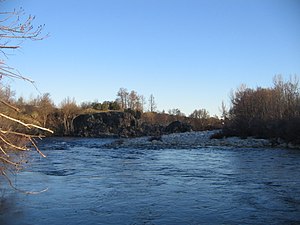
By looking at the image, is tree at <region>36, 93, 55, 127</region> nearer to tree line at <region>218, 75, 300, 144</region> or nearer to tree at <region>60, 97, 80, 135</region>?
tree at <region>60, 97, 80, 135</region>

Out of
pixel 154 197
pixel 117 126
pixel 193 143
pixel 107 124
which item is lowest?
pixel 154 197

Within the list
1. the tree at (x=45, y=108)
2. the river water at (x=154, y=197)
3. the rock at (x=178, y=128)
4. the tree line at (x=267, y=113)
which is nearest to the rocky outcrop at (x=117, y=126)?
the rock at (x=178, y=128)

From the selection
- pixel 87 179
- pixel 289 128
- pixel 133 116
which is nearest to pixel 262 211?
pixel 87 179

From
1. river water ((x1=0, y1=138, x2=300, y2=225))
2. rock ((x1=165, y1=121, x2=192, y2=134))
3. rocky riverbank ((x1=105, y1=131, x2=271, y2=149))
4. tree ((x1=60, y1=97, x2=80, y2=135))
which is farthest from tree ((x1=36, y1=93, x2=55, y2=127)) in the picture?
river water ((x1=0, y1=138, x2=300, y2=225))

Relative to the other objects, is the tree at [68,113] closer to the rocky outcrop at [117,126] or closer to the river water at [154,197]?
the rocky outcrop at [117,126]

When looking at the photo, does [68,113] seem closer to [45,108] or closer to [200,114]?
[45,108]

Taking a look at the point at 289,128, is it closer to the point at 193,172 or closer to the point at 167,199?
the point at 193,172

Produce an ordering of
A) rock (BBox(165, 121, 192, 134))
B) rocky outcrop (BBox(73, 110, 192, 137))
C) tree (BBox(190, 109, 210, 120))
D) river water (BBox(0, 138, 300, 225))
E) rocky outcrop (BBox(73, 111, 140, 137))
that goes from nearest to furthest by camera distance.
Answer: river water (BBox(0, 138, 300, 225)), rock (BBox(165, 121, 192, 134)), rocky outcrop (BBox(73, 110, 192, 137)), rocky outcrop (BBox(73, 111, 140, 137)), tree (BBox(190, 109, 210, 120))

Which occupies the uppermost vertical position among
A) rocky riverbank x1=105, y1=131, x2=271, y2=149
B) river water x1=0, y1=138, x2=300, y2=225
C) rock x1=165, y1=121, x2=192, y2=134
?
rock x1=165, y1=121, x2=192, y2=134

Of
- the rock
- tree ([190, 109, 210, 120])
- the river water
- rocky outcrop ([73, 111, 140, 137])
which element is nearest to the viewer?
the river water

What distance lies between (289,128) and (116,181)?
2374 centimetres

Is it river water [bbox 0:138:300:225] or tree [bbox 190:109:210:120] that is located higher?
tree [bbox 190:109:210:120]

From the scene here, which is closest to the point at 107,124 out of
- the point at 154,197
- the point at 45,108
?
the point at 45,108

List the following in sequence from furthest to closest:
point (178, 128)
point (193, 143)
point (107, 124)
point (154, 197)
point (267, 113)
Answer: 1. point (107, 124)
2. point (178, 128)
3. point (267, 113)
4. point (193, 143)
5. point (154, 197)
